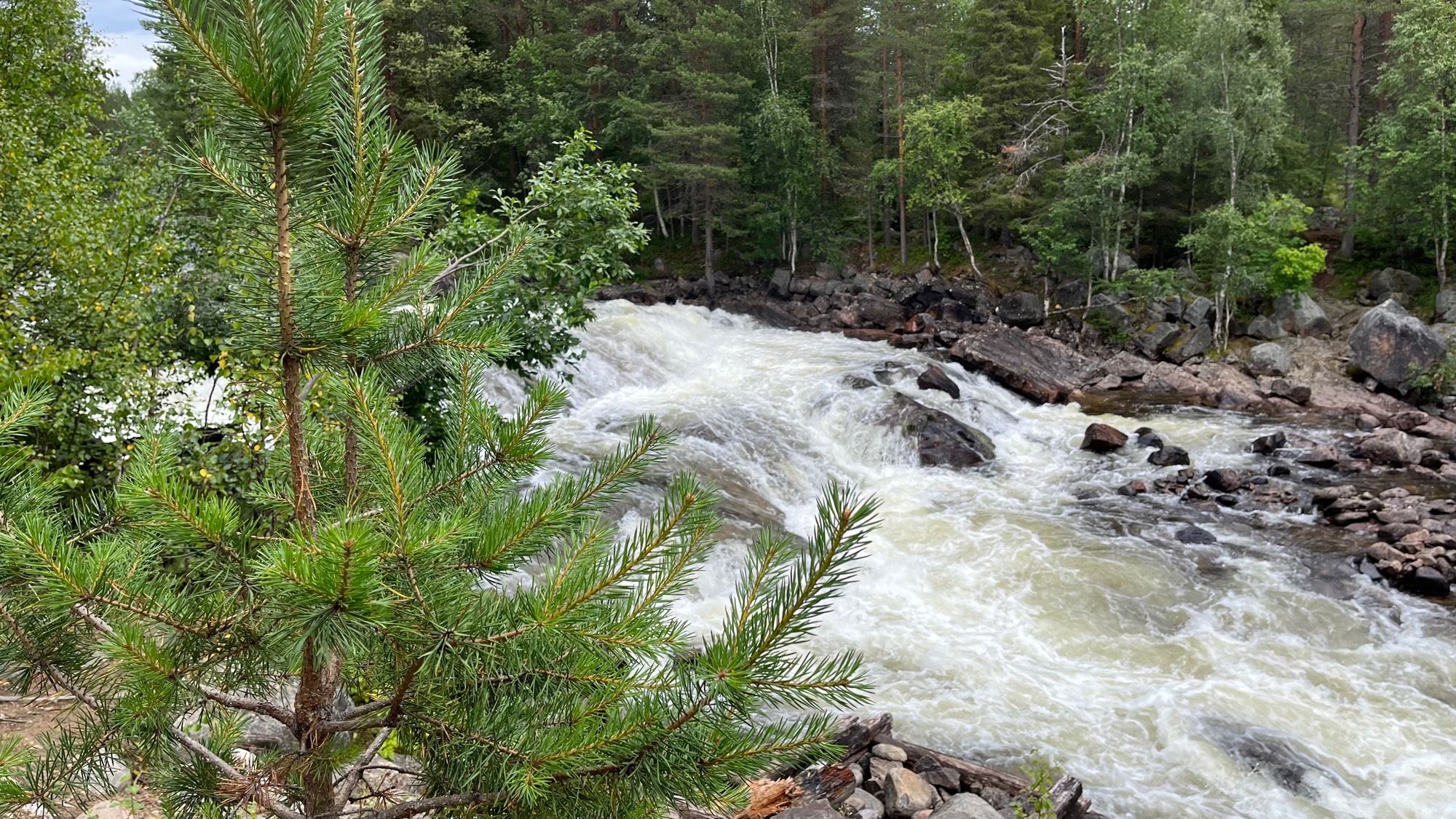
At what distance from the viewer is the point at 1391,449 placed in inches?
670

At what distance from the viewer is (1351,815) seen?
7.75 metres

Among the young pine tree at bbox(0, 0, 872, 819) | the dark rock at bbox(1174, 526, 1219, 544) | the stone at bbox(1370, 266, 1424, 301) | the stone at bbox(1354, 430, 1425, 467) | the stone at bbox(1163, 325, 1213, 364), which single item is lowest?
the dark rock at bbox(1174, 526, 1219, 544)

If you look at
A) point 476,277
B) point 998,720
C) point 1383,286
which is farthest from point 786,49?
point 476,277

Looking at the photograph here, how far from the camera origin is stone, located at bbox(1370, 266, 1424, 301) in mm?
24641

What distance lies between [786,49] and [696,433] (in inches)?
986

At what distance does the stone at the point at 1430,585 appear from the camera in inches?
468

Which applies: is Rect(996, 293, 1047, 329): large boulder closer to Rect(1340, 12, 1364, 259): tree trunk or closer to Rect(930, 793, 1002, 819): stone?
Rect(1340, 12, 1364, 259): tree trunk

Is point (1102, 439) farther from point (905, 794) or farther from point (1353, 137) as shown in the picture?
point (1353, 137)

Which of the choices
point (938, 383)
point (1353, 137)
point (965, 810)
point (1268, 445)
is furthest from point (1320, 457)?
point (1353, 137)

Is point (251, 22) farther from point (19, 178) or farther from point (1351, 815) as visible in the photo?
point (1351, 815)

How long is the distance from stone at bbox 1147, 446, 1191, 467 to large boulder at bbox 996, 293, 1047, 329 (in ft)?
37.3

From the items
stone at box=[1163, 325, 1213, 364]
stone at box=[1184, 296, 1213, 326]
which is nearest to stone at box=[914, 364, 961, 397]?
stone at box=[1163, 325, 1213, 364]

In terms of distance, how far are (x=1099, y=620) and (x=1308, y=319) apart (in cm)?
1901

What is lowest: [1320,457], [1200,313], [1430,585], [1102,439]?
[1430,585]
